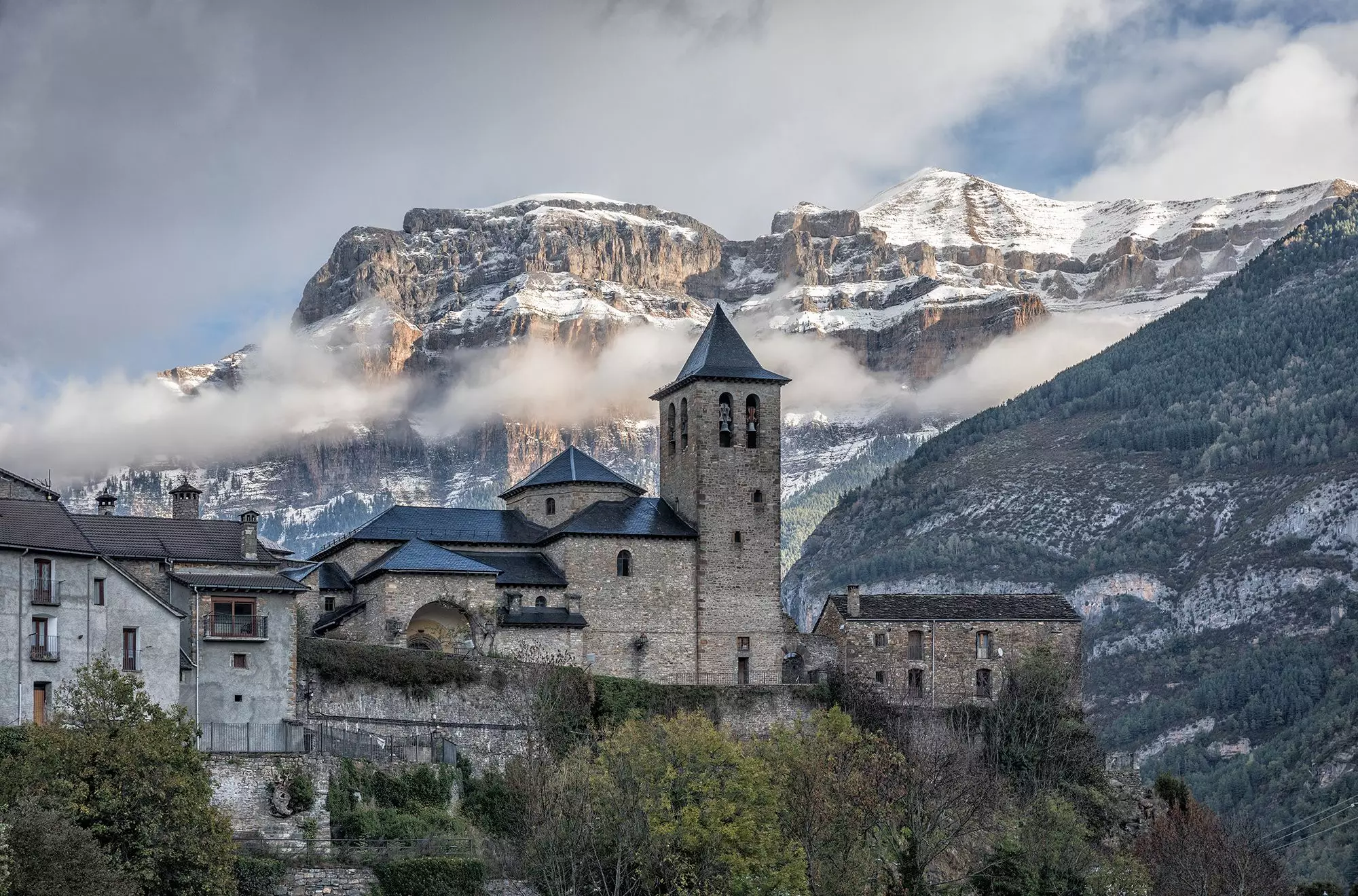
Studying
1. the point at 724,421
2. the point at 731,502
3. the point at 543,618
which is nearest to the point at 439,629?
the point at 543,618

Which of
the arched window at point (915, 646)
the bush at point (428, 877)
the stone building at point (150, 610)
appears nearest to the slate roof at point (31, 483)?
the stone building at point (150, 610)

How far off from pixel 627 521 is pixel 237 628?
23.7 metres

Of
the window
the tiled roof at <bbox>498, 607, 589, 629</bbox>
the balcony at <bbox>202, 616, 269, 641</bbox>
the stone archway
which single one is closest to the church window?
the tiled roof at <bbox>498, 607, 589, 629</bbox>

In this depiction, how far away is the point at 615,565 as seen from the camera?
77.8 m

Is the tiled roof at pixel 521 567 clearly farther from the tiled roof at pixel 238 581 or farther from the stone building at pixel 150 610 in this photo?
the tiled roof at pixel 238 581

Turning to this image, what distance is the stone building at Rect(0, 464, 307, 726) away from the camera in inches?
2122

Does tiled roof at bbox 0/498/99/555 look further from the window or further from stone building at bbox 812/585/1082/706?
stone building at bbox 812/585/1082/706

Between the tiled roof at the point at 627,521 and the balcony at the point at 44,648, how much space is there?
2734 centimetres

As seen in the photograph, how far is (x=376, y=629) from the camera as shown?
7169 cm

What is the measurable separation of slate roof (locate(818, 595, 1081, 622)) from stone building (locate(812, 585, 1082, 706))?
0.06m

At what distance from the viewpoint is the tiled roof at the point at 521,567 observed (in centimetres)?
7586

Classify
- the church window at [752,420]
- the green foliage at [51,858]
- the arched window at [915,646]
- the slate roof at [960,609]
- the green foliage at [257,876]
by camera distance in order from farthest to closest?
the church window at [752,420] → the slate roof at [960,609] → the arched window at [915,646] → the green foliage at [257,876] → the green foliage at [51,858]

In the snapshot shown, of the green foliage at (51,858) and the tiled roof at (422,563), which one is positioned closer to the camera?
the green foliage at (51,858)

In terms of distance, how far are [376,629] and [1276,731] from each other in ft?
327
